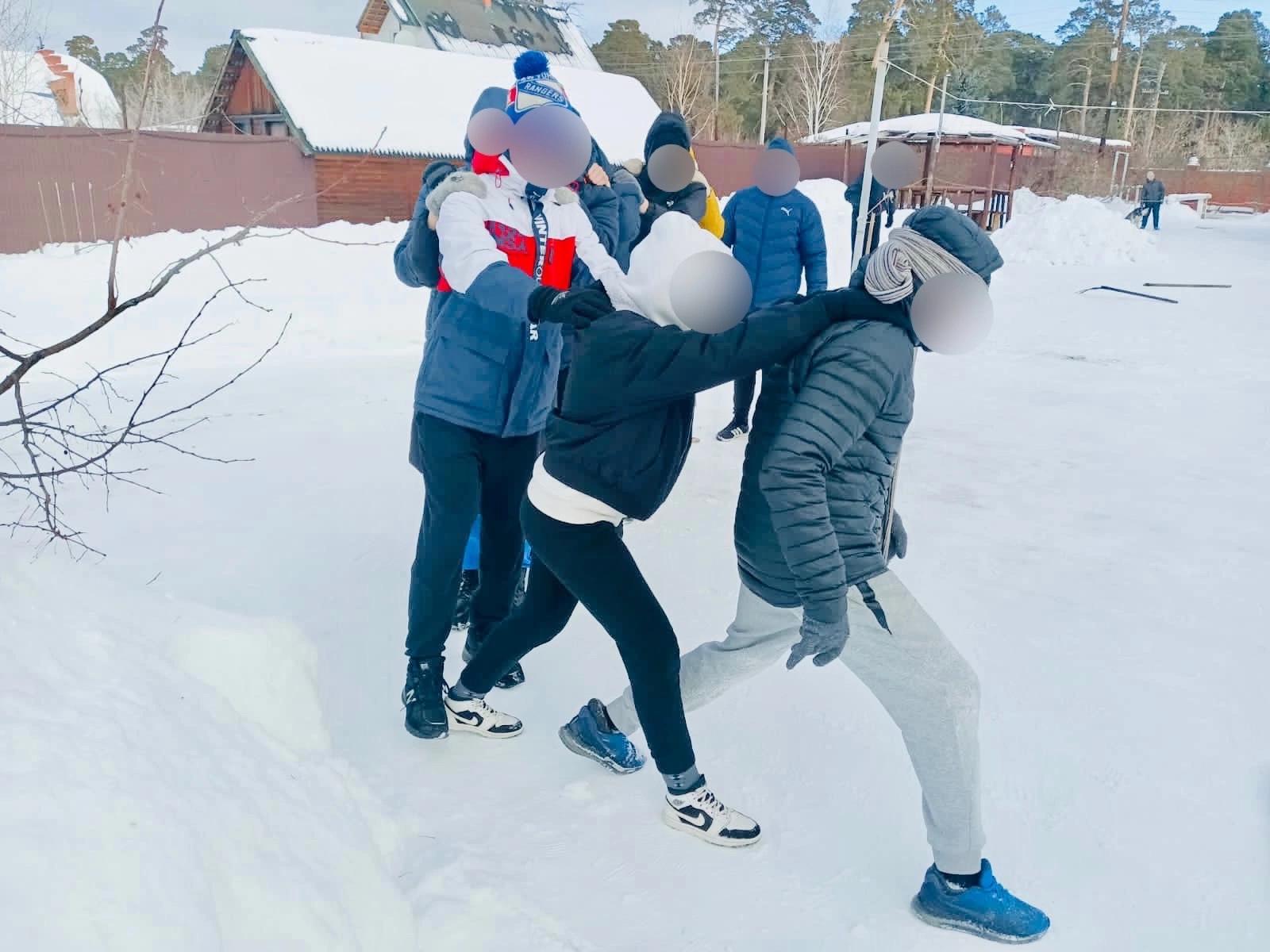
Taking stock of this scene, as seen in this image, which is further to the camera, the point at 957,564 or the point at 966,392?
the point at 966,392

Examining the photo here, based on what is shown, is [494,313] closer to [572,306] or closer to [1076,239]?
[572,306]

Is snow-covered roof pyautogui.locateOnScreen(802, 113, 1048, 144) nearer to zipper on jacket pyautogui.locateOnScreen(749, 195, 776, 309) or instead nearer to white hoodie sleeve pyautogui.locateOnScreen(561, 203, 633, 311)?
zipper on jacket pyautogui.locateOnScreen(749, 195, 776, 309)

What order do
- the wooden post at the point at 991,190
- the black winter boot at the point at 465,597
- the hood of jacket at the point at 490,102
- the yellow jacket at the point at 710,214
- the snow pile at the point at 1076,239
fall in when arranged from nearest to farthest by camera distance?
the hood of jacket at the point at 490,102, the black winter boot at the point at 465,597, the yellow jacket at the point at 710,214, the snow pile at the point at 1076,239, the wooden post at the point at 991,190

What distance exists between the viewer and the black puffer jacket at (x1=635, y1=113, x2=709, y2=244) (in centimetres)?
396

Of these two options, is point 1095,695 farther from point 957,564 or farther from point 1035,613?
point 957,564

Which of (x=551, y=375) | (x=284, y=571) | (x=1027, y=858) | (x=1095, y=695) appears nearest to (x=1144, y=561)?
(x=1095, y=695)

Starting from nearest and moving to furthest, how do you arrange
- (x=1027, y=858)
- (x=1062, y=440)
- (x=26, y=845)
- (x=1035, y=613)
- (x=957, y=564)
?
(x=26, y=845), (x=1027, y=858), (x=1035, y=613), (x=957, y=564), (x=1062, y=440)

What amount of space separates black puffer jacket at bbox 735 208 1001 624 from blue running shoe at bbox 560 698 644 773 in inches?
30.4

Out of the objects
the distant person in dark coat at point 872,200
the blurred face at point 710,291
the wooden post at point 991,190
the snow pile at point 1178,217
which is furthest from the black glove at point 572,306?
the snow pile at point 1178,217

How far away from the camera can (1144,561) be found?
383 cm

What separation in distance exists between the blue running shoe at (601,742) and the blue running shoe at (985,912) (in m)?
0.77

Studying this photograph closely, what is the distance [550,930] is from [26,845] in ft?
3.13

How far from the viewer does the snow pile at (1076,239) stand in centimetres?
1548

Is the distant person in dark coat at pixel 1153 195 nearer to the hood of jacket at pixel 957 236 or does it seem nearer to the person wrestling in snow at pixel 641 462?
the hood of jacket at pixel 957 236
